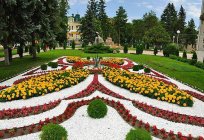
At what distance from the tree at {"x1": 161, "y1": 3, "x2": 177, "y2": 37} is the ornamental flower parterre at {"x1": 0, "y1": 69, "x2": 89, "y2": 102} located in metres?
64.1

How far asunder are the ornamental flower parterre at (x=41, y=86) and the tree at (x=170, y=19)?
64.1 metres

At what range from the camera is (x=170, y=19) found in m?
76.6

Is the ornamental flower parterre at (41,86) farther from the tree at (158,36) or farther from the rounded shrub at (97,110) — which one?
the tree at (158,36)

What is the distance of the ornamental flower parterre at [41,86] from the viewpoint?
11000 mm

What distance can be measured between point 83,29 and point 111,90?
158ft

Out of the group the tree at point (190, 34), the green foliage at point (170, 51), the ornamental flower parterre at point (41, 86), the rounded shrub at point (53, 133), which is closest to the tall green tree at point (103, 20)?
the tree at point (190, 34)

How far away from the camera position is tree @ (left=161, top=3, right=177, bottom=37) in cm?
7483

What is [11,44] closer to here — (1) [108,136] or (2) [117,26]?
(1) [108,136]

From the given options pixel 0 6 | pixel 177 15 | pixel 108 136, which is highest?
pixel 177 15

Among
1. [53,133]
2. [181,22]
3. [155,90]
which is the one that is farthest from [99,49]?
[181,22]

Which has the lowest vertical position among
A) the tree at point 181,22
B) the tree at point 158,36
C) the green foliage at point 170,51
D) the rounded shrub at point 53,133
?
the rounded shrub at point 53,133

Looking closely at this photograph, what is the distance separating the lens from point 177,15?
7925 cm

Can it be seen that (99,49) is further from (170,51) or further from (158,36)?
(158,36)

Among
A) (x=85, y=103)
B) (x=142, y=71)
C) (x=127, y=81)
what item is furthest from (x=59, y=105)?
(x=142, y=71)
